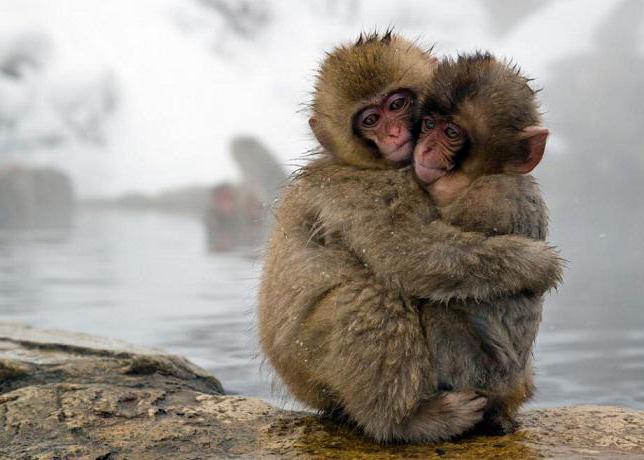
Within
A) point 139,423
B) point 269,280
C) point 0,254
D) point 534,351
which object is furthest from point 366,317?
point 0,254

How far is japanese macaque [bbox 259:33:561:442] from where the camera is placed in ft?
9.75

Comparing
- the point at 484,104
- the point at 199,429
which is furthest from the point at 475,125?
the point at 199,429

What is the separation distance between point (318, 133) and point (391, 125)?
1.27 feet

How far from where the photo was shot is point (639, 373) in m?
6.16

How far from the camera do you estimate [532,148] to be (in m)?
3.05

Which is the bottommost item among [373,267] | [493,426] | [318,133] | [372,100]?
[493,426]

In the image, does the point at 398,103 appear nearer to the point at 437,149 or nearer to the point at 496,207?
the point at 437,149

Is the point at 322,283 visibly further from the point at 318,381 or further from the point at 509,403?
the point at 509,403

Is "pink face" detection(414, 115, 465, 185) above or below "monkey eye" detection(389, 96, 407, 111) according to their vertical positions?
below

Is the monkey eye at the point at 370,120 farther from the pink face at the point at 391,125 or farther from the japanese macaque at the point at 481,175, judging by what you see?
the japanese macaque at the point at 481,175

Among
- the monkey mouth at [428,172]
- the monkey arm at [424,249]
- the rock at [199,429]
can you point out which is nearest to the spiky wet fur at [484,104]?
the monkey mouth at [428,172]

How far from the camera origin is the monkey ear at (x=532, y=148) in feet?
9.92

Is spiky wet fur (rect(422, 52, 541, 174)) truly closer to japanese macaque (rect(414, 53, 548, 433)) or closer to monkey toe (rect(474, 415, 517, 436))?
japanese macaque (rect(414, 53, 548, 433))

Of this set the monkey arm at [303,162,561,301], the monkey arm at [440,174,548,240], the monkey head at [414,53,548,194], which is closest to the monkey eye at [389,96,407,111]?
the monkey head at [414,53,548,194]
